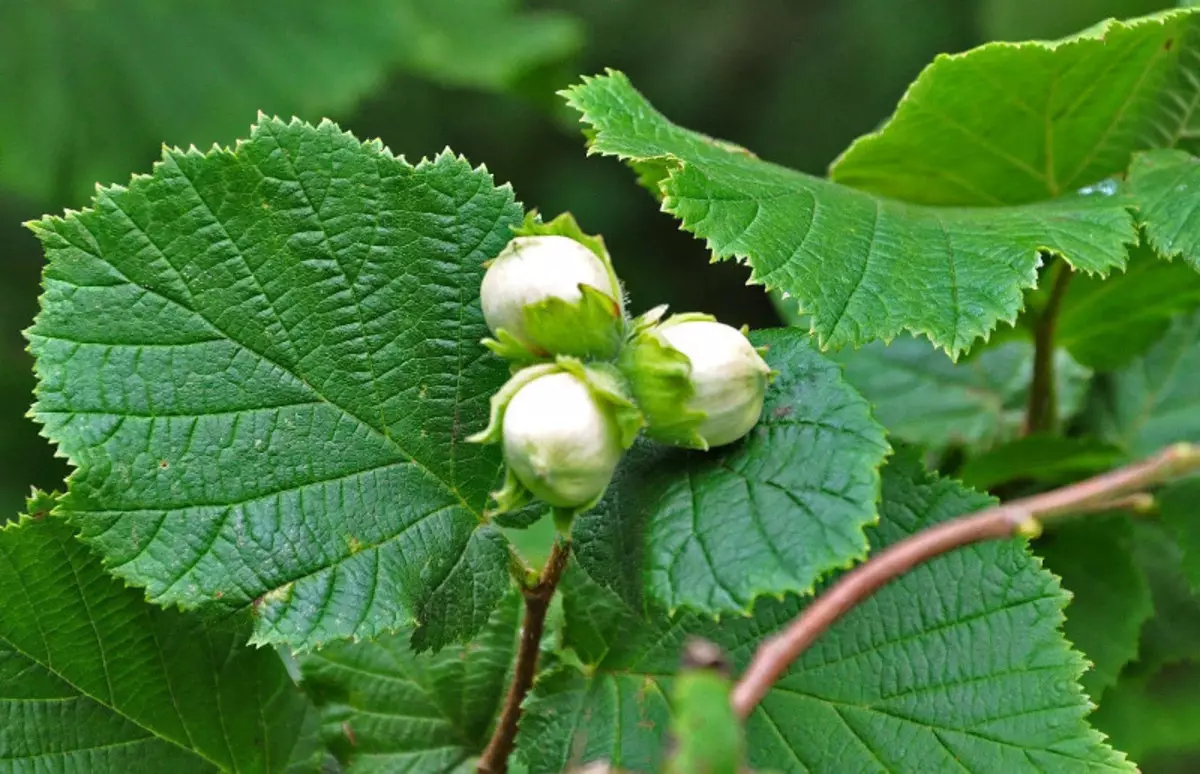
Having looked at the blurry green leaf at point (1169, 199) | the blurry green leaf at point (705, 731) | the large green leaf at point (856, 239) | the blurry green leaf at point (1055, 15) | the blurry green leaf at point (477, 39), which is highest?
the blurry green leaf at point (477, 39)

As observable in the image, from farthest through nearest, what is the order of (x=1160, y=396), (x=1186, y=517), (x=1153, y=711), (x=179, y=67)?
(x=179, y=67) → (x=1153, y=711) → (x=1160, y=396) → (x=1186, y=517)

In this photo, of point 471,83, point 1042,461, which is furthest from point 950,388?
point 471,83

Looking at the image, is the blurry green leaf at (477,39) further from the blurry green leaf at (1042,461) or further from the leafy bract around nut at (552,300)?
the leafy bract around nut at (552,300)

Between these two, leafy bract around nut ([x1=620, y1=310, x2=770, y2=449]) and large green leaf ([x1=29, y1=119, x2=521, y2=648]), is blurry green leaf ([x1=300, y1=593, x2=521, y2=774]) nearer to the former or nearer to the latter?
large green leaf ([x1=29, y1=119, x2=521, y2=648])

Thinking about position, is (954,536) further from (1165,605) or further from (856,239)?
(1165,605)

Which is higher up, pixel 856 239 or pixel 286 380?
pixel 856 239

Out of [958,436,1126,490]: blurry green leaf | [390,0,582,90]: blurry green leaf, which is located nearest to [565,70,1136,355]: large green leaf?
[958,436,1126,490]: blurry green leaf

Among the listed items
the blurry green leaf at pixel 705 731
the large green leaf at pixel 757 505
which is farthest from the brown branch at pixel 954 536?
the large green leaf at pixel 757 505
